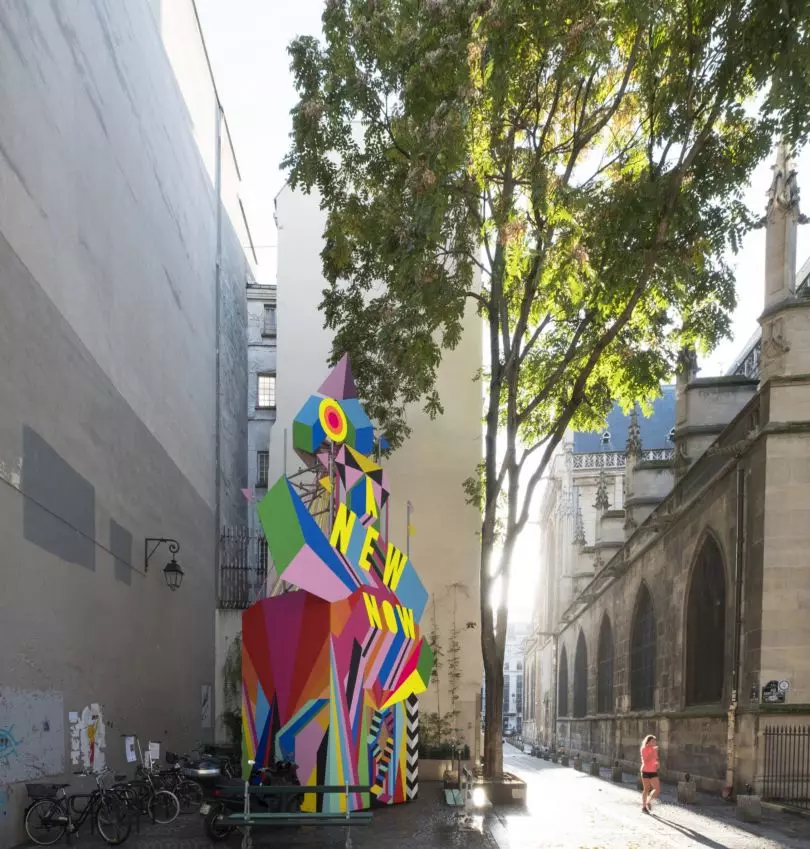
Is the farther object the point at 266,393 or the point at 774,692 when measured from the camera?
the point at 266,393

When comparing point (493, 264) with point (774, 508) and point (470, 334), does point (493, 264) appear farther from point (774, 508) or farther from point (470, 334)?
point (470, 334)

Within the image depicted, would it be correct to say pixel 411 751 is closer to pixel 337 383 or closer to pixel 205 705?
pixel 337 383

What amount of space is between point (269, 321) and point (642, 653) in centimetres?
1667

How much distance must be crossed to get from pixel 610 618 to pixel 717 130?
25222 mm

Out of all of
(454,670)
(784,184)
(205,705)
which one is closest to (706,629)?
(454,670)

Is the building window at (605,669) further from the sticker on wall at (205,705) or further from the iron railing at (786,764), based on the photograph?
the iron railing at (786,764)

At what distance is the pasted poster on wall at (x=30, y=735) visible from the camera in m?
10.5

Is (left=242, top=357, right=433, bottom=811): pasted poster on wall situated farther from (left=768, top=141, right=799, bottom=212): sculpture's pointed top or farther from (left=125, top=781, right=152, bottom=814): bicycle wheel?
(left=768, top=141, right=799, bottom=212): sculpture's pointed top

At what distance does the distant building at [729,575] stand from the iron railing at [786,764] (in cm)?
2

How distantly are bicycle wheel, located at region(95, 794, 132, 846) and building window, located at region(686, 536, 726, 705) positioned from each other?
14052mm

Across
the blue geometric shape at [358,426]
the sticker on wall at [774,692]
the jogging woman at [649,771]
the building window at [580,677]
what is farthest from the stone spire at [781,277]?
the building window at [580,677]

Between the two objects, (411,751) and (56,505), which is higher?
(56,505)

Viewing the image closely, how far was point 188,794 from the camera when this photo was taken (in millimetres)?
15367

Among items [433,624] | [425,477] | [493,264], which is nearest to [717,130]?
[493,264]
